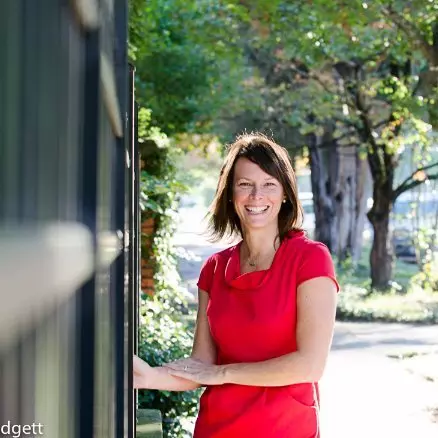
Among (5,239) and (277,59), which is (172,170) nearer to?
(5,239)

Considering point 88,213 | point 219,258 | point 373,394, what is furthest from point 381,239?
point 88,213

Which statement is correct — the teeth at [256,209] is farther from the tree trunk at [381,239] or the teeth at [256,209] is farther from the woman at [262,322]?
the tree trunk at [381,239]

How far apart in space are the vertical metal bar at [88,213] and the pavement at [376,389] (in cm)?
464

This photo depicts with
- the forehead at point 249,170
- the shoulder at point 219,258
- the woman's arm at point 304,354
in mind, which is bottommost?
the woman's arm at point 304,354

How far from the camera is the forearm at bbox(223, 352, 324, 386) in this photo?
9.61 feet

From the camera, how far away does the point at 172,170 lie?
390 inches

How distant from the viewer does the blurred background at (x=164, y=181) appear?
90 centimetres

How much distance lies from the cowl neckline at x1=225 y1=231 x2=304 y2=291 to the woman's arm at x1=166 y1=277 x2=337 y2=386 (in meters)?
0.13

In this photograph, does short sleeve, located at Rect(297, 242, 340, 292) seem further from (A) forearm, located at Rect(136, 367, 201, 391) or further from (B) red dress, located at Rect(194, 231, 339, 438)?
(A) forearm, located at Rect(136, 367, 201, 391)

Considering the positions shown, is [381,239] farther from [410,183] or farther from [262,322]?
[262,322]

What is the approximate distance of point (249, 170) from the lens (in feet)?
10.5

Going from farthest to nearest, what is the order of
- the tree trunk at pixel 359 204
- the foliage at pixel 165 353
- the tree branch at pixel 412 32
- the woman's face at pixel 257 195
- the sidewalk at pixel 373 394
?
the tree trunk at pixel 359 204 < the tree branch at pixel 412 32 < the sidewalk at pixel 373 394 < the foliage at pixel 165 353 < the woman's face at pixel 257 195

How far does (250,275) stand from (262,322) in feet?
0.55

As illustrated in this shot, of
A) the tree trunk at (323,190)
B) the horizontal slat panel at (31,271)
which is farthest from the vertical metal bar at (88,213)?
the tree trunk at (323,190)
